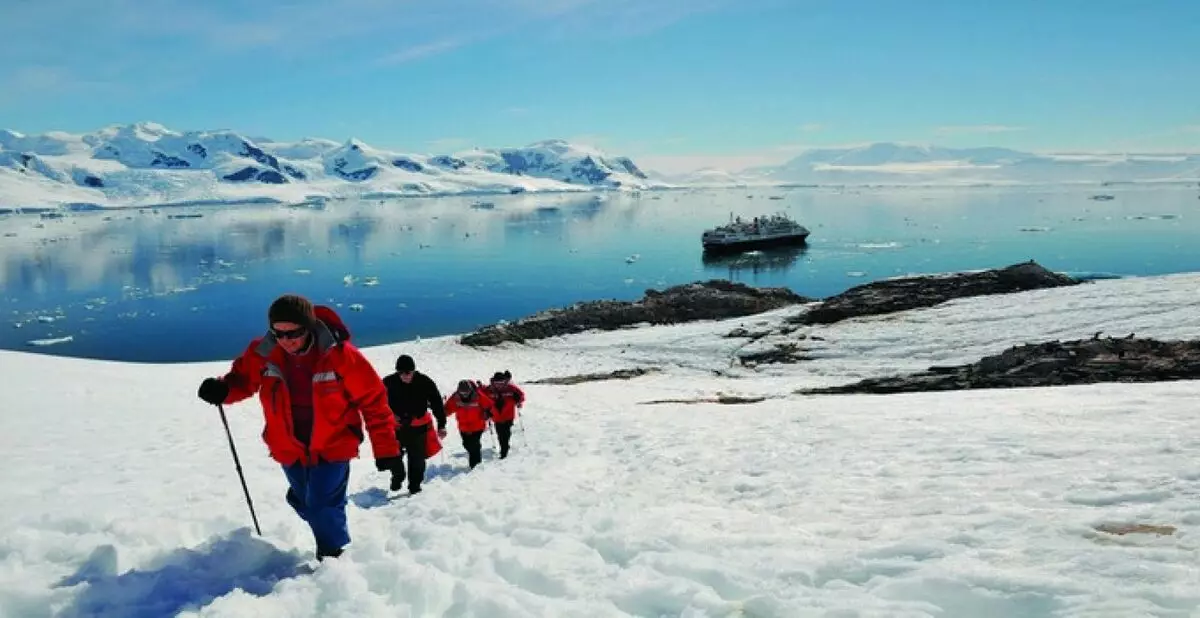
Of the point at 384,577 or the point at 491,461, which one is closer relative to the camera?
the point at 384,577

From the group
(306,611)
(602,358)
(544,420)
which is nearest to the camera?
(306,611)

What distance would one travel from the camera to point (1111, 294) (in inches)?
1046

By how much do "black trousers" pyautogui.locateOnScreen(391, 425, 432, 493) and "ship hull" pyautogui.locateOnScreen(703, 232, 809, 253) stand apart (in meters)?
84.9

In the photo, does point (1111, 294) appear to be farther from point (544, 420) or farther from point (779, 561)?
point (779, 561)

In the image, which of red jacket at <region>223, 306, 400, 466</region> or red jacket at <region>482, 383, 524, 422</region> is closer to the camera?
red jacket at <region>223, 306, 400, 466</region>

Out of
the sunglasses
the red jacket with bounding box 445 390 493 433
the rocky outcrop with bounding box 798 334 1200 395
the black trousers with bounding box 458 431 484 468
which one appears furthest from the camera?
the rocky outcrop with bounding box 798 334 1200 395

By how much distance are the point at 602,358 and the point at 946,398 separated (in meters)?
17.9

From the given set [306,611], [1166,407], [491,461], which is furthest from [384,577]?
[1166,407]

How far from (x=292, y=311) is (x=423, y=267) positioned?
7833 centimetres

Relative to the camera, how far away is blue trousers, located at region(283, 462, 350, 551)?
496 cm

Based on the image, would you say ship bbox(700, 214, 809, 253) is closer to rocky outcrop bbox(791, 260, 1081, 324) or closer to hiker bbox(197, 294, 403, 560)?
rocky outcrop bbox(791, 260, 1081, 324)

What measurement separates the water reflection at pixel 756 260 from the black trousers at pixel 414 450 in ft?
229

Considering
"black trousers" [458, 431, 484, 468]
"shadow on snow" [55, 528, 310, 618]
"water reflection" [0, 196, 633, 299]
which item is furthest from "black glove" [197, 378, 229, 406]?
"water reflection" [0, 196, 633, 299]

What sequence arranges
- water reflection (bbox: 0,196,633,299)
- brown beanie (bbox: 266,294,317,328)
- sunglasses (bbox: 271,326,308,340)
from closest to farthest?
1. brown beanie (bbox: 266,294,317,328)
2. sunglasses (bbox: 271,326,308,340)
3. water reflection (bbox: 0,196,633,299)
